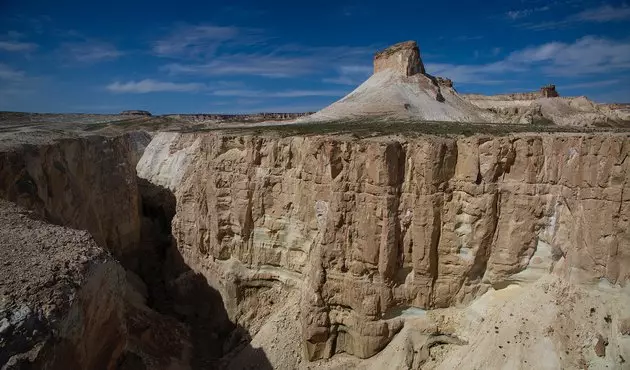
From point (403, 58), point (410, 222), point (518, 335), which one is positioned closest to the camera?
point (518, 335)

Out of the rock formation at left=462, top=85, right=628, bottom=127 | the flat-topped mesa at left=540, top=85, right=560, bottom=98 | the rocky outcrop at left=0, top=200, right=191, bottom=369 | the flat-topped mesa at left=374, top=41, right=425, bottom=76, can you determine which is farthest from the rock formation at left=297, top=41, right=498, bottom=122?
the rocky outcrop at left=0, top=200, right=191, bottom=369

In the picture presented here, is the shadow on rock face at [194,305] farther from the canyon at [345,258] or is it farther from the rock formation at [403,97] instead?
the rock formation at [403,97]

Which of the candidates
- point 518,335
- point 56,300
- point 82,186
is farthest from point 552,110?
point 56,300

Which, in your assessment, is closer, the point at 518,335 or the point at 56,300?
the point at 56,300

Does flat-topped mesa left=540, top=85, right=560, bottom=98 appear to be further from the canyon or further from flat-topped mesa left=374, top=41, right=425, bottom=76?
the canyon

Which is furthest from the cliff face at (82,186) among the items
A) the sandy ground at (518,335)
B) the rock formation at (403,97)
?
the rock formation at (403,97)

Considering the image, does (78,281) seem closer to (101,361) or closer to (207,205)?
(101,361)

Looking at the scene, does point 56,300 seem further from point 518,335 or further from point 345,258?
point 518,335
